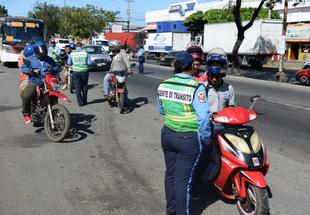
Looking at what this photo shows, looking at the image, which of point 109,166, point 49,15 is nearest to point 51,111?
point 109,166

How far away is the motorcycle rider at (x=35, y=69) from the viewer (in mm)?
7379

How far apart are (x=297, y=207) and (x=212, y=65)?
1.94 m

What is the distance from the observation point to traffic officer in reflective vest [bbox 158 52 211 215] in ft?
11.8

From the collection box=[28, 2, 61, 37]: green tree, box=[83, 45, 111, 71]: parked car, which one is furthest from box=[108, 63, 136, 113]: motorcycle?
box=[28, 2, 61, 37]: green tree

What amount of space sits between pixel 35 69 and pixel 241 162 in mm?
4812

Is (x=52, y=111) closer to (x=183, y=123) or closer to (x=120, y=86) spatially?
(x=120, y=86)

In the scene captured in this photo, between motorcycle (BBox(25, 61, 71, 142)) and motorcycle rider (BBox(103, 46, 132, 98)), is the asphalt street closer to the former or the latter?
motorcycle (BBox(25, 61, 71, 142))

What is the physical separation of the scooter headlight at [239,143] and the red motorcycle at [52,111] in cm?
371

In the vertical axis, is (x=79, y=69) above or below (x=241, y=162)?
above

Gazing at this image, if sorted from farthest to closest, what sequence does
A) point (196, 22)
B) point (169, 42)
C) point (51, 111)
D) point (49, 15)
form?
point (49, 15) < point (196, 22) < point (169, 42) < point (51, 111)

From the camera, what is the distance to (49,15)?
84812 mm

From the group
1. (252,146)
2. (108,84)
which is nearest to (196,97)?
(252,146)

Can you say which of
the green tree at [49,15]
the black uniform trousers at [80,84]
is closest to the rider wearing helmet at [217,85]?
the black uniform trousers at [80,84]

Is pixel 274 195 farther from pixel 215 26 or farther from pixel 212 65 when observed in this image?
pixel 215 26
